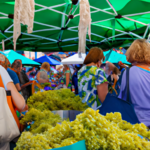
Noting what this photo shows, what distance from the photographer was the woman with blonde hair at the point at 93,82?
2123 millimetres

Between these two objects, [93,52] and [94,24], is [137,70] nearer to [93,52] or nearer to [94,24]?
[93,52]

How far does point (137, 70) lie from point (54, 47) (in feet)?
21.2

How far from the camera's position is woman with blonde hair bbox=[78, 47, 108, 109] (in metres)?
2.12

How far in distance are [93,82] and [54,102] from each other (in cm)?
59

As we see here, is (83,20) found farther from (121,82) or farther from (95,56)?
(121,82)

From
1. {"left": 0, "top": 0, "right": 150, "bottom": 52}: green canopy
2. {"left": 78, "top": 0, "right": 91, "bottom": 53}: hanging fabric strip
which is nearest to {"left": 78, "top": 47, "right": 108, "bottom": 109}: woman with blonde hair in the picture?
{"left": 78, "top": 0, "right": 91, "bottom": 53}: hanging fabric strip

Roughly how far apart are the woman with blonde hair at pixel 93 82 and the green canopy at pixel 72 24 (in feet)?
9.65

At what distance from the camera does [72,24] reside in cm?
611

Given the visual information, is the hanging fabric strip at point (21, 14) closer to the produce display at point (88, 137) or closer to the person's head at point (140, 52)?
the person's head at point (140, 52)

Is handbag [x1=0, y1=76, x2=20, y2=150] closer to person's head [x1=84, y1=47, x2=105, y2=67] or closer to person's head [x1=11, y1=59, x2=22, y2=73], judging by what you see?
person's head [x1=84, y1=47, x2=105, y2=67]

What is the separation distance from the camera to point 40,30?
254 inches

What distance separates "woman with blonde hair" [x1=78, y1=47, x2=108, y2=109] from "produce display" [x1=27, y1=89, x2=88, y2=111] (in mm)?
139

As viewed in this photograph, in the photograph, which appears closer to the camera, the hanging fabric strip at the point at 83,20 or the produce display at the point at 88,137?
the produce display at the point at 88,137

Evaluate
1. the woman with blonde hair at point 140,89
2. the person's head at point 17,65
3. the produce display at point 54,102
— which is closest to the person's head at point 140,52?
the woman with blonde hair at point 140,89
